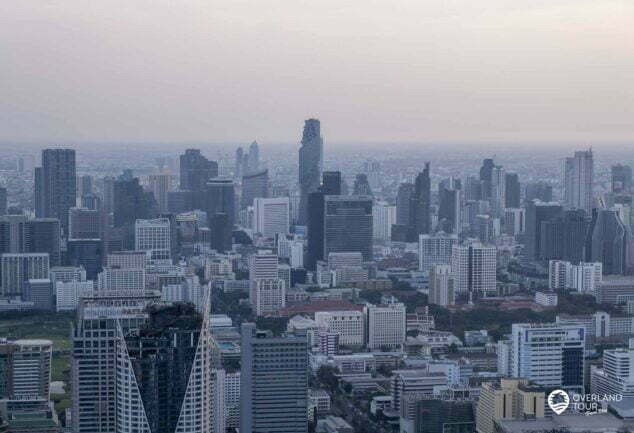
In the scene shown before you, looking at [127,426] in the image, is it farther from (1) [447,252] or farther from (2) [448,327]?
(1) [447,252]

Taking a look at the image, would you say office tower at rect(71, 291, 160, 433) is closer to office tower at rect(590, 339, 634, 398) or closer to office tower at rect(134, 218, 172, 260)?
office tower at rect(590, 339, 634, 398)

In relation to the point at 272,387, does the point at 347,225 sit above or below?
above

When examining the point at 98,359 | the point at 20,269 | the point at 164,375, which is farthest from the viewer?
the point at 20,269

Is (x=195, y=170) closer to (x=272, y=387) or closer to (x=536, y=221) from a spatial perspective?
(x=536, y=221)

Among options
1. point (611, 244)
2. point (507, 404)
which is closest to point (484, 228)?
point (611, 244)

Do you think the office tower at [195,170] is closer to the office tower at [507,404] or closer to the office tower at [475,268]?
the office tower at [475,268]

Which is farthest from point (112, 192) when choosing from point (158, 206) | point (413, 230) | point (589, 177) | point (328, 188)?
point (589, 177)
